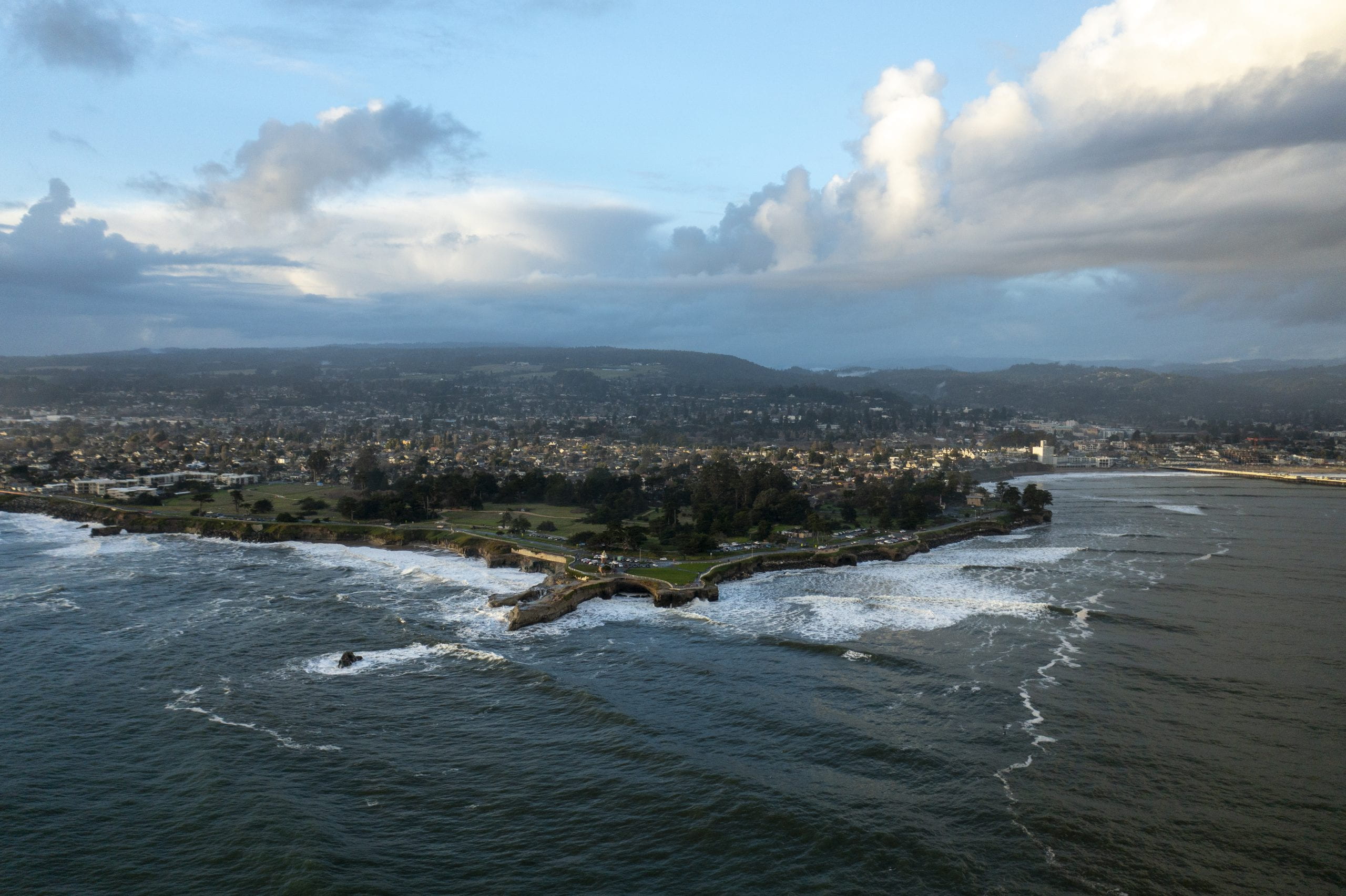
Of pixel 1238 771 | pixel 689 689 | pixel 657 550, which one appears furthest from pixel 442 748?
pixel 657 550

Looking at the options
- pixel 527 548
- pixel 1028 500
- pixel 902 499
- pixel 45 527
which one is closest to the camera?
pixel 527 548

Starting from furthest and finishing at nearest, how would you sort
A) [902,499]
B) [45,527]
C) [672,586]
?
1. [902,499]
2. [45,527]
3. [672,586]

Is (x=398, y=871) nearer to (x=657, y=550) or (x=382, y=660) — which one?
(x=382, y=660)

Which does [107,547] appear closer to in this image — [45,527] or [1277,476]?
[45,527]

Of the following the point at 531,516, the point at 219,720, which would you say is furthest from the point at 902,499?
the point at 219,720

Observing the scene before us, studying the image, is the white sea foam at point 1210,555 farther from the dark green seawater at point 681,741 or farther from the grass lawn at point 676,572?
the grass lawn at point 676,572

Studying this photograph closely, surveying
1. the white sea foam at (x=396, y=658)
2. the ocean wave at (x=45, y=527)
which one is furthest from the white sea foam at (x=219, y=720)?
the ocean wave at (x=45, y=527)
